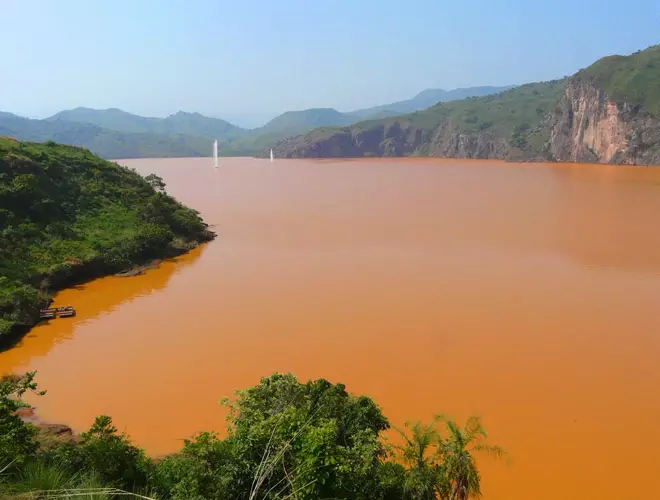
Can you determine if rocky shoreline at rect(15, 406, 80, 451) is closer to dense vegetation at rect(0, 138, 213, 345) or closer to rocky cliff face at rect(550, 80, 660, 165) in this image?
dense vegetation at rect(0, 138, 213, 345)

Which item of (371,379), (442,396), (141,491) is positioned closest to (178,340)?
(371,379)

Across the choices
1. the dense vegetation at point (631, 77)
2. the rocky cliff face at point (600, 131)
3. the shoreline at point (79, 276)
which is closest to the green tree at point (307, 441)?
the shoreline at point (79, 276)

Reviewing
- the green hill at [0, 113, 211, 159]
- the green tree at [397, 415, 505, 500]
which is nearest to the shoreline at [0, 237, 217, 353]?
the green tree at [397, 415, 505, 500]

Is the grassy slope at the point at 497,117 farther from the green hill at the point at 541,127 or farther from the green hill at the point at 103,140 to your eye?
the green hill at the point at 103,140

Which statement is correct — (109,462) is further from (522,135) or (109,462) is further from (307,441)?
(522,135)

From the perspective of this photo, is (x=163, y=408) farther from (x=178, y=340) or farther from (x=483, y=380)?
(x=483, y=380)
